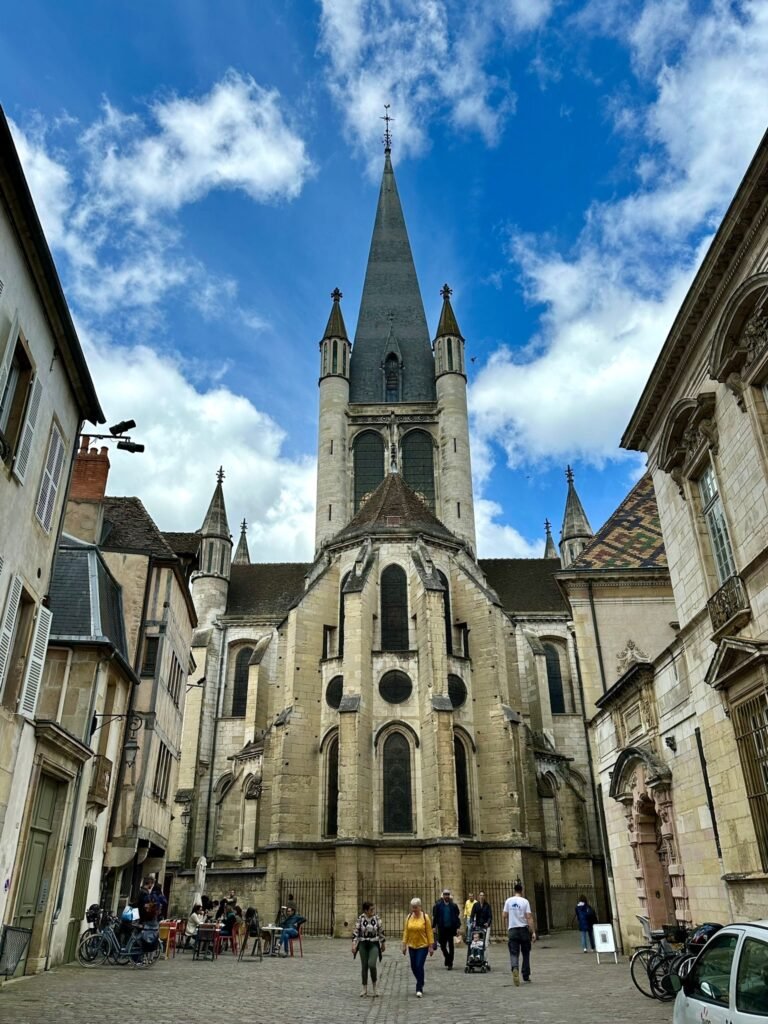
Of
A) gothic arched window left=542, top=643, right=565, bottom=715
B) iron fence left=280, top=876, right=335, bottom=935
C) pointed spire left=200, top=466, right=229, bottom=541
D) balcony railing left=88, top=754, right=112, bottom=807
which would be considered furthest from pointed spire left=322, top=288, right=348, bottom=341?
balcony railing left=88, top=754, right=112, bottom=807

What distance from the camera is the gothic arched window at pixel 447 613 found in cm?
2933

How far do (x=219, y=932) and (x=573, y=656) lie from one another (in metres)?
25.1

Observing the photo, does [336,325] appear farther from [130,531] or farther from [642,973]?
[642,973]

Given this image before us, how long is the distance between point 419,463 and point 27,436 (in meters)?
35.9

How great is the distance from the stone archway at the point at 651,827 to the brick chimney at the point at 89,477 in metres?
12.8

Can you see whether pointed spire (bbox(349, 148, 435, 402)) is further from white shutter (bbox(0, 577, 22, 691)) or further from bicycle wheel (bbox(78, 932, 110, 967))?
white shutter (bbox(0, 577, 22, 691))

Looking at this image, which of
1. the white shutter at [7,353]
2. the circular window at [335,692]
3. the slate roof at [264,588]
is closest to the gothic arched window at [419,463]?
the slate roof at [264,588]

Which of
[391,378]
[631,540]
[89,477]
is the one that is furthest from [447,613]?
[391,378]

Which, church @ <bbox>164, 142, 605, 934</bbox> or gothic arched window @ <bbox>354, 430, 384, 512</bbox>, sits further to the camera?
gothic arched window @ <bbox>354, 430, 384, 512</bbox>

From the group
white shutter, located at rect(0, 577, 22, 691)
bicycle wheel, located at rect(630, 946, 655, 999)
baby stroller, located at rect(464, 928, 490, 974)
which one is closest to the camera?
white shutter, located at rect(0, 577, 22, 691)

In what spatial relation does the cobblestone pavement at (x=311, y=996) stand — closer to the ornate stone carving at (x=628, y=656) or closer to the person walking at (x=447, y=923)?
the person walking at (x=447, y=923)

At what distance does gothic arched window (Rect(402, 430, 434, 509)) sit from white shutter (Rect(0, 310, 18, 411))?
34740mm

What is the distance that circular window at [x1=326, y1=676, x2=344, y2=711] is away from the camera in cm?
2814

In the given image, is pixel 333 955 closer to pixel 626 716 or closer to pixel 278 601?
pixel 626 716
